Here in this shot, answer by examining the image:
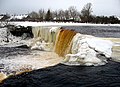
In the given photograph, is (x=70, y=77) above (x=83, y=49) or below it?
below

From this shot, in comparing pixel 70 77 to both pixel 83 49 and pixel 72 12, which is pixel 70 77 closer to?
pixel 83 49

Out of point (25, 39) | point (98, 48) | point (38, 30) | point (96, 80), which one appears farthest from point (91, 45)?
point (25, 39)

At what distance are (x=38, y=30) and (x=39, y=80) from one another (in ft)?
67.3

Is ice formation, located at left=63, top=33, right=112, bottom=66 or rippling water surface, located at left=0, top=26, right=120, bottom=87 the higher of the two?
→ ice formation, located at left=63, top=33, right=112, bottom=66

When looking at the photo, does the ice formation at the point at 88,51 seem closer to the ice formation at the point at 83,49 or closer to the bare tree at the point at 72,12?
the ice formation at the point at 83,49

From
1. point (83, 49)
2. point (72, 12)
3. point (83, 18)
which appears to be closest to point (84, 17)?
point (83, 18)

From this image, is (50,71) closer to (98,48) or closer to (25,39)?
(98,48)

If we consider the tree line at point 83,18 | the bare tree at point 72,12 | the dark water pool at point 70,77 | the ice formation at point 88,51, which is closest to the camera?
the dark water pool at point 70,77

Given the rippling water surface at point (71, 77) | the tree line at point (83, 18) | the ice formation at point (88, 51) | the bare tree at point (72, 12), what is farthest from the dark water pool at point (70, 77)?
the bare tree at point (72, 12)

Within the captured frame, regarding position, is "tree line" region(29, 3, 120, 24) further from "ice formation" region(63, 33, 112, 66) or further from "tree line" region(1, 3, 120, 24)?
"ice formation" region(63, 33, 112, 66)

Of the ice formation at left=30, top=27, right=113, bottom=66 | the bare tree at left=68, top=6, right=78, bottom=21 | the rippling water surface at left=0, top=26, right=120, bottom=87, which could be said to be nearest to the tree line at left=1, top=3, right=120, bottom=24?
the bare tree at left=68, top=6, right=78, bottom=21

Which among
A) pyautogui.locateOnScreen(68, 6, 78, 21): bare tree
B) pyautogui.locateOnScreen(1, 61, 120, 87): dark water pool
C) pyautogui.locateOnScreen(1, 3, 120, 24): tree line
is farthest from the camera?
pyautogui.locateOnScreen(68, 6, 78, 21): bare tree

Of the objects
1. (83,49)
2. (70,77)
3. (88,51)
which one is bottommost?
(70,77)

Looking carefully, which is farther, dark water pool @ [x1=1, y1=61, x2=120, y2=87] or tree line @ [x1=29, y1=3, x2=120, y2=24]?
tree line @ [x1=29, y1=3, x2=120, y2=24]
